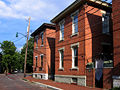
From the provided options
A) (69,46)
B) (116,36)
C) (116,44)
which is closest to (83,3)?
(69,46)

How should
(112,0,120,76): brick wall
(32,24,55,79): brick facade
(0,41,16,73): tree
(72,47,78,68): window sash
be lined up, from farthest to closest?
(0,41,16,73): tree → (32,24,55,79): brick facade → (72,47,78,68): window sash → (112,0,120,76): brick wall

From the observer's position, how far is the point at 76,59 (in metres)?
17.4

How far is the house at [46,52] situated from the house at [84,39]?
19.7 feet

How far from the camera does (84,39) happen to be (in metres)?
15.9

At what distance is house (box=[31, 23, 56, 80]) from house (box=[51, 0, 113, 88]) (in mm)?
6013

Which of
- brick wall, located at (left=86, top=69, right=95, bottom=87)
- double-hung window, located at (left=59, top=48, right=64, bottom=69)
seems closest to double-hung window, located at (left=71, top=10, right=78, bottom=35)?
double-hung window, located at (left=59, top=48, right=64, bottom=69)

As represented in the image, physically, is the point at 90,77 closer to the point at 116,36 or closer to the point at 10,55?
the point at 116,36

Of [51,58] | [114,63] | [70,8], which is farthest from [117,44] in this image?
[51,58]

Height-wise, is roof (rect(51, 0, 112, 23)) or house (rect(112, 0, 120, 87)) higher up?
roof (rect(51, 0, 112, 23))

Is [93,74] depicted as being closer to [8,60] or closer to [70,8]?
[70,8]

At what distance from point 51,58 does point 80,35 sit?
412 inches

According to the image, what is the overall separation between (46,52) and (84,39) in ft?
35.5

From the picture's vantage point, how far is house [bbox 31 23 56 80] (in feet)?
83.0

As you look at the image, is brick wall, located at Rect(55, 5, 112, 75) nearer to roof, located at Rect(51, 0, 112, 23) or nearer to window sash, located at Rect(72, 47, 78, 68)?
roof, located at Rect(51, 0, 112, 23)
